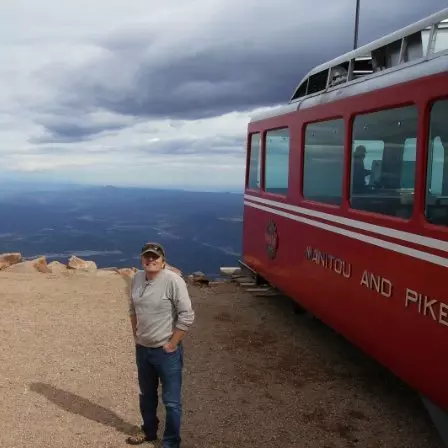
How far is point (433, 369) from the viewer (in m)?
4.38

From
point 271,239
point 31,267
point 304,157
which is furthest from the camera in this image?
point 31,267

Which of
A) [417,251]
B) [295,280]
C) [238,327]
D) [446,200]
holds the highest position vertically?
[446,200]

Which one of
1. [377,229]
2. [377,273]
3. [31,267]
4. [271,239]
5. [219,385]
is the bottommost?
[31,267]

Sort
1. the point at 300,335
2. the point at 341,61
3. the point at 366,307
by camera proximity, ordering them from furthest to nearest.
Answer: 1. the point at 300,335
2. the point at 341,61
3. the point at 366,307

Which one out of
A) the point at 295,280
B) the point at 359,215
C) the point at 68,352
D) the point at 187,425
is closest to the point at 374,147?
the point at 359,215

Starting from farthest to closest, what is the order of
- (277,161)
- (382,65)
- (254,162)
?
(254,162) < (277,161) < (382,65)

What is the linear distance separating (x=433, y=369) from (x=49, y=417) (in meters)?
3.56

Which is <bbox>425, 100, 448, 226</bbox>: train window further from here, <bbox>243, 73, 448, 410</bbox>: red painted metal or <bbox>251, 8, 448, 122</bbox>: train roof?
<bbox>251, 8, 448, 122</bbox>: train roof

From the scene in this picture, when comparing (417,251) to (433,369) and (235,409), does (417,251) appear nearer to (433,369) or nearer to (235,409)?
(433,369)

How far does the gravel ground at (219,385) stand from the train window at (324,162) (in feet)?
6.82

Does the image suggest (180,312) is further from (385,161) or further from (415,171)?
(385,161)

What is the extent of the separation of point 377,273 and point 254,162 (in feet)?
15.9

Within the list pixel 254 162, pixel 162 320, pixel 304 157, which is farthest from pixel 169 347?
pixel 254 162

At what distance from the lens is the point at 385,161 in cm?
527
